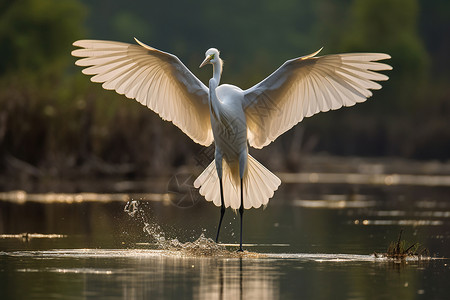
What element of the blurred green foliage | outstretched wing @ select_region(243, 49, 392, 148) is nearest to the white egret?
outstretched wing @ select_region(243, 49, 392, 148)

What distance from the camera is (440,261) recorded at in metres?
10.5

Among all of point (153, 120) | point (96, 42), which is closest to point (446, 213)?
point (96, 42)

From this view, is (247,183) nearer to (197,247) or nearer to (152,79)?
(152,79)

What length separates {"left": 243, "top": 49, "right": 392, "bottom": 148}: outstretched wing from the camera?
1217 centimetres

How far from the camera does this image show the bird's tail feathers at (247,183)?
1275 centimetres

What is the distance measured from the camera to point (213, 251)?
11.1 m

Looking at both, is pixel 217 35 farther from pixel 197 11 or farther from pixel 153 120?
pixel 153 120

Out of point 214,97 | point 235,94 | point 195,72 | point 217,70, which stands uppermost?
point 195,72

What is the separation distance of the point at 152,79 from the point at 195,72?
19.6 m

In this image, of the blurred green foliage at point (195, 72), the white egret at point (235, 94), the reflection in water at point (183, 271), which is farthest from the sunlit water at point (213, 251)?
the blurred green foliage at point (195, 72)

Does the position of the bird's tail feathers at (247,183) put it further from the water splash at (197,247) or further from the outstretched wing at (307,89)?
the water splash at (197,247)

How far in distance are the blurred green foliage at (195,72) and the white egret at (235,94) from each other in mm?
10101

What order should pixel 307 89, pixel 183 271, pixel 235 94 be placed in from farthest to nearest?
pixel 307 89, pixel 235 94, pixel 183 271

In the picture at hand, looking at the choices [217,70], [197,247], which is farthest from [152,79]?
[197,247]
